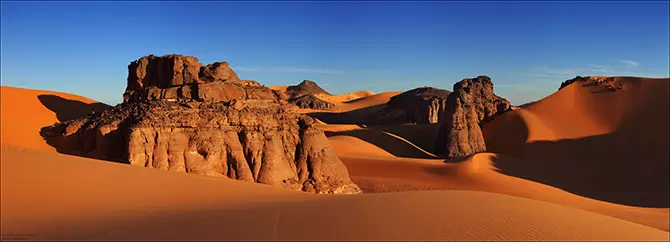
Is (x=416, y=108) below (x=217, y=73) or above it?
above

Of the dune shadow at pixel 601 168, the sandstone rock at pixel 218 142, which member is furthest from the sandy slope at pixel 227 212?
the dune shadow at pixel 601 168

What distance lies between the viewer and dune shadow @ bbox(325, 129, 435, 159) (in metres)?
34.7

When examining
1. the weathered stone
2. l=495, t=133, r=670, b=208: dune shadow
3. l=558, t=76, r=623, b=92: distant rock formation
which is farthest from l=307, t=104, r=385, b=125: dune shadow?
the weathered stone

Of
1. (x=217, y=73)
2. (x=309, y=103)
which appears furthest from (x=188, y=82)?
(x=309, y=103)

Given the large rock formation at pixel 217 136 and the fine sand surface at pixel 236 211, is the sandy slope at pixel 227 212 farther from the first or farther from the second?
the large rock formation at pixel 217 136

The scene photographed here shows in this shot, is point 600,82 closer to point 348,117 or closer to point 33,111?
point 348,117

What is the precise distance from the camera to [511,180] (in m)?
24.8

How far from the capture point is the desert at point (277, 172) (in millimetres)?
8779

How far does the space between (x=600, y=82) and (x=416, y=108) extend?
747 inches

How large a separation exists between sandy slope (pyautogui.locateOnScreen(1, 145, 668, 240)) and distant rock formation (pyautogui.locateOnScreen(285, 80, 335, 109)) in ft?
199

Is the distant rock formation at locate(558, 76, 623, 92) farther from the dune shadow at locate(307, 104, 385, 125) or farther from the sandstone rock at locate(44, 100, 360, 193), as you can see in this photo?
the sandstone rock at locate(44, 100, 360, 193)

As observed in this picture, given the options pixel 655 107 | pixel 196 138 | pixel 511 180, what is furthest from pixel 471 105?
pixel 196 138

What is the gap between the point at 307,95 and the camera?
3191 inches

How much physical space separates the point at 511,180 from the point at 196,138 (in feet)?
53.0
